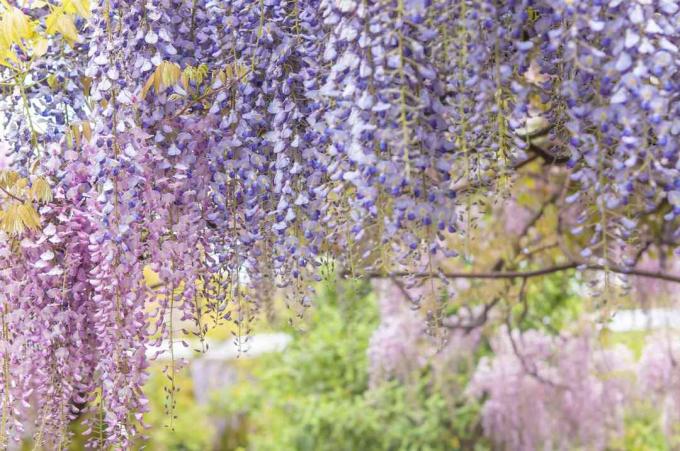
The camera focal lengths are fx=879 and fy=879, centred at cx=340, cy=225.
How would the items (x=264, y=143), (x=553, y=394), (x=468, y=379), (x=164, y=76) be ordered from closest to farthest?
(x=164, y=76)
(x=264, y=143)
(x=553, y=394)
(x=468, y=379)

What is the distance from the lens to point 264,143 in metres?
1.63

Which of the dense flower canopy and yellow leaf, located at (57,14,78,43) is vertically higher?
yellow leaf, located at (57,14,78,43)

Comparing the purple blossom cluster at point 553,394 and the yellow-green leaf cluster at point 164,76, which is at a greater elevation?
the yellow-green leaf cluster at point 164,76

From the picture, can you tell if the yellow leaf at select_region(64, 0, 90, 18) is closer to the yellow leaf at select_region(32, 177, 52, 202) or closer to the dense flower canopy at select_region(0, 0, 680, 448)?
the dense flower canopy at select_region(0, 0, 680, 448)

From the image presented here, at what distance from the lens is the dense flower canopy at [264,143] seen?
1276 millimetres

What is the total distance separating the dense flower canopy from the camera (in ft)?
4.19

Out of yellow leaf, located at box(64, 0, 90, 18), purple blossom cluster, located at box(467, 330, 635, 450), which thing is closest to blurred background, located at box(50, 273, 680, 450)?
purple blossom cluster, located at box(467, 330, 635, 450)

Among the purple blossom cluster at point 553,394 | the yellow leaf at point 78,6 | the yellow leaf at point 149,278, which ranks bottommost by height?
the purple blossom cluster at point 553,394

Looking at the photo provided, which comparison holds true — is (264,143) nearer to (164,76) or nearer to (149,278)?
(164,76)

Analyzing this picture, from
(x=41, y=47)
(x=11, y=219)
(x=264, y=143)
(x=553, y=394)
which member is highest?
(x=41, y=47)

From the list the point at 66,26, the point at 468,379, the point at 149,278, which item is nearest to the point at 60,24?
the point at 66,26

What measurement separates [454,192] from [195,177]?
53 cm

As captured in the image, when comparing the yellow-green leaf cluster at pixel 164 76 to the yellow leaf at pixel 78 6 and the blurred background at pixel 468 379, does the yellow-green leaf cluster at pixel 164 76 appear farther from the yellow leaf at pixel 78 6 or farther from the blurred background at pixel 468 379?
the blurred background at pixel 468 379

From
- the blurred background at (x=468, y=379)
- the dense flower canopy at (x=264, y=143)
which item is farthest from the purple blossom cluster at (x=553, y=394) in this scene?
the dense flower canopy at (x=264, y=143)
